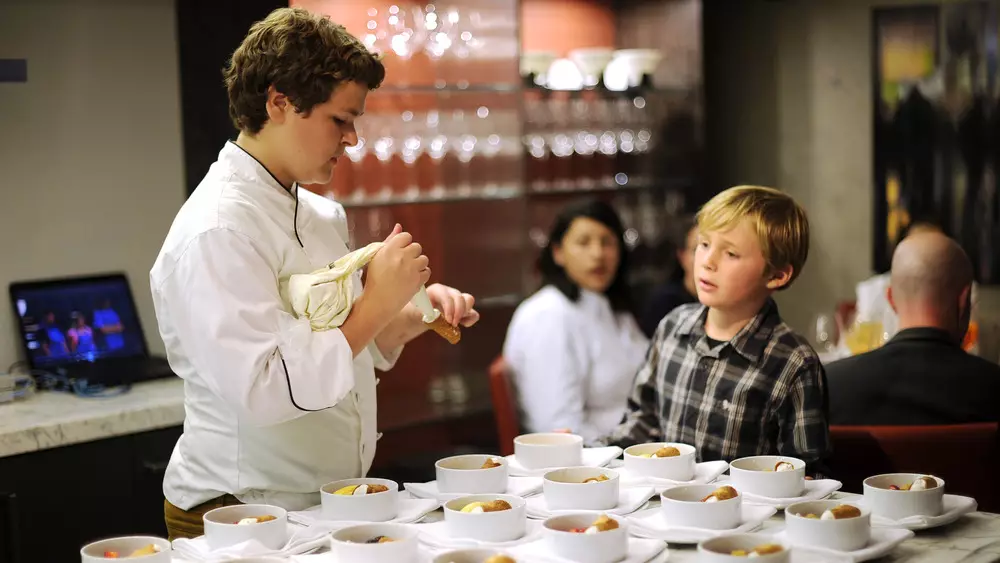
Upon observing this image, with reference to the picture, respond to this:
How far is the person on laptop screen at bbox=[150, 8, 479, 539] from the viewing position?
1.80 m

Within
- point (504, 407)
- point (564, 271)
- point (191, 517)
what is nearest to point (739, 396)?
point (191, 517)

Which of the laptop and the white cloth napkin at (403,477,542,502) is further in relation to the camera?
the laptop

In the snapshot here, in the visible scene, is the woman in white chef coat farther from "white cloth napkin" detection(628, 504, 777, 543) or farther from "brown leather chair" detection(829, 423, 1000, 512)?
"white cloth napkin" detection(628, 504, 777, 543)

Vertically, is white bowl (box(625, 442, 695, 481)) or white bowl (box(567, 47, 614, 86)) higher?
white bowl (box(567, 47, 614, 86))

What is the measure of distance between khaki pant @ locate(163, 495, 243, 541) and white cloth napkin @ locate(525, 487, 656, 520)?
0.54 metres

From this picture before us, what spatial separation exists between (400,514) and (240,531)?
272 millimetres

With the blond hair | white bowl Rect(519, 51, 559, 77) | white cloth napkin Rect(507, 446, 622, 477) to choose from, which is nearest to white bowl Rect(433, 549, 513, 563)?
white cloth napkin Rect(507, 446, 622, 477)

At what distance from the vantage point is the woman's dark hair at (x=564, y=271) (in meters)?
4.08

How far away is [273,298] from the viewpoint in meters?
1.85

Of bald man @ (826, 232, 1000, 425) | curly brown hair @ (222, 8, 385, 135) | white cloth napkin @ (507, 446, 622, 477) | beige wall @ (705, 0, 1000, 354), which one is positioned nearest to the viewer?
curly brown hair @ (222, 8, 385, 135)

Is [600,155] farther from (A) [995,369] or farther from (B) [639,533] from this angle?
(B) [639,533]

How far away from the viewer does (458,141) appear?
188 inches

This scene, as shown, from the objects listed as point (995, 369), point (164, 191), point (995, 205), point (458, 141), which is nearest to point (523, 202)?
point (458, 141)

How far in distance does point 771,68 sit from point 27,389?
4.17 metres
